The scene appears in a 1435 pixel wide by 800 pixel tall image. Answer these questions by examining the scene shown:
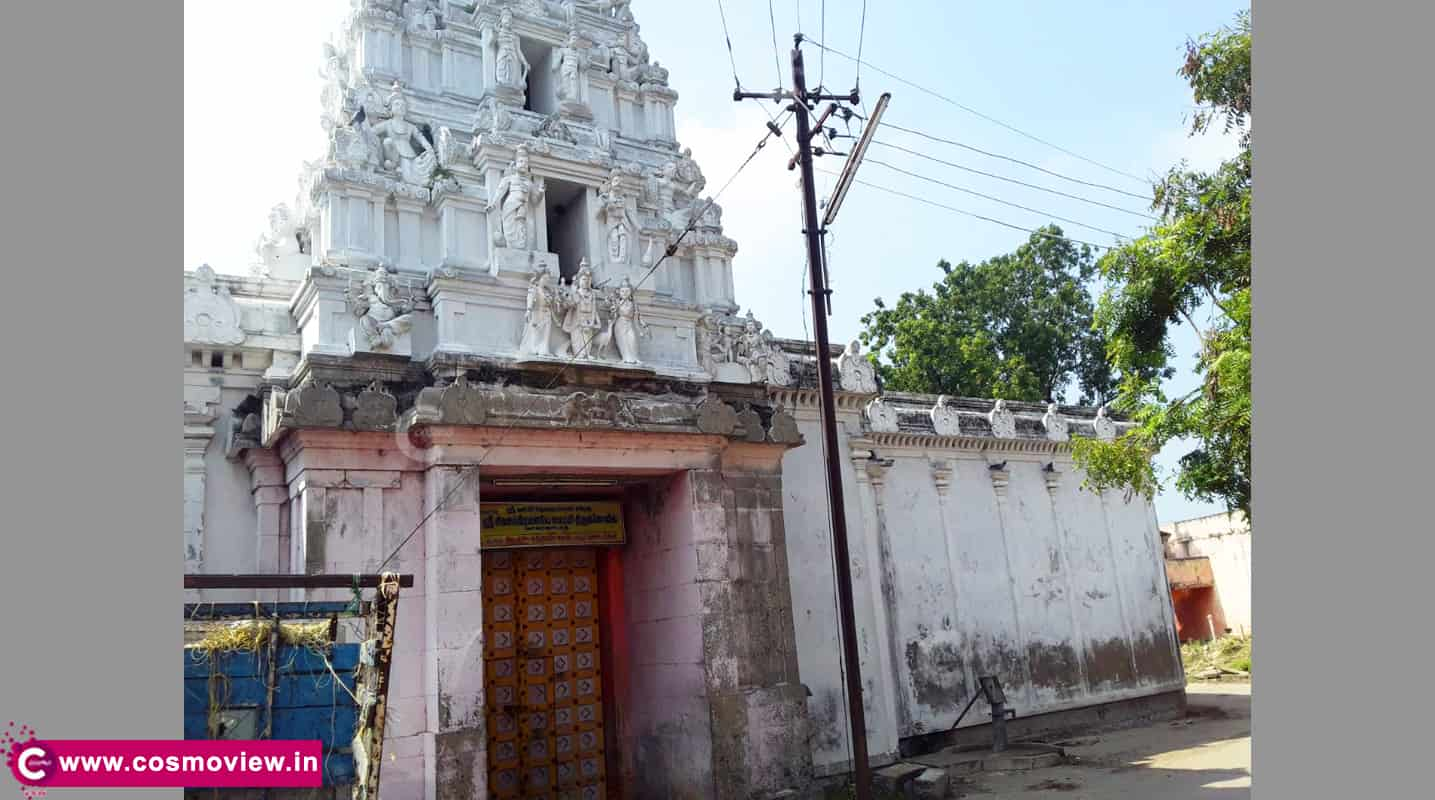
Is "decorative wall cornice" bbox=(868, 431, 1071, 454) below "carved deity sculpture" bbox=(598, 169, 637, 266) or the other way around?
below

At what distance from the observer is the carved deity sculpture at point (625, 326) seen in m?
12.3

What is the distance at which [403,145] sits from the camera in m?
12.6

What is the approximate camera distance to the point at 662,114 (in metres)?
15.3

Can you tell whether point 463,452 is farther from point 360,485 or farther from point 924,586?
point 924,586

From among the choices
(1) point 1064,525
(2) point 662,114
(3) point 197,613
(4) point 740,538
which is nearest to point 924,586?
(1) point 1064,525

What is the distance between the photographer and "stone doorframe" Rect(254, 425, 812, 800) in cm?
986

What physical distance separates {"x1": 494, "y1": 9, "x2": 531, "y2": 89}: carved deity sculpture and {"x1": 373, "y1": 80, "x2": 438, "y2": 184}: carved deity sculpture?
142cm

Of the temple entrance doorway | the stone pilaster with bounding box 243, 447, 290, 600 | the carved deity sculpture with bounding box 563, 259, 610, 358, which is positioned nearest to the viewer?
the stone pilaster with bounding box 243, 447, 290, 600

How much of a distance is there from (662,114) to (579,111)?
160 cm

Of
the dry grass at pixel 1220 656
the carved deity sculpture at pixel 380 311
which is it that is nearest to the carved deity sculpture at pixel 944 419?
the carved deity sculpture at pixel 380 311

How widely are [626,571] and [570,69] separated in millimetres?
7082

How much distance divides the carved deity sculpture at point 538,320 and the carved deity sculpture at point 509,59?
11.1ft

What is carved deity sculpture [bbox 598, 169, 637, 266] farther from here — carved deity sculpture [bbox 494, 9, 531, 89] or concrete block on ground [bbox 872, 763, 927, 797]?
concrete block on ground [bbox 872, 763, 927, 797]
